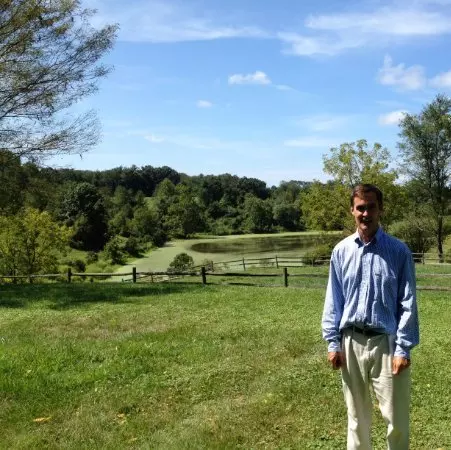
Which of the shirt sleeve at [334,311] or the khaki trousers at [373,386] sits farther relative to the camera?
the shirt sleeve at [334,311]

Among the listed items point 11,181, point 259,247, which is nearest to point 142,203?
point 259,247

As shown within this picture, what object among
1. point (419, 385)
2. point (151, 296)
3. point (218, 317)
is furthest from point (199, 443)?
point (151, 296)

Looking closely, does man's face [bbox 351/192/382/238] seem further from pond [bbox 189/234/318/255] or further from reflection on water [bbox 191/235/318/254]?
reflection on water [bbox 191/235/318/254]

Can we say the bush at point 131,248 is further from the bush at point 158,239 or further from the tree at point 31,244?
the tree at point 31,244

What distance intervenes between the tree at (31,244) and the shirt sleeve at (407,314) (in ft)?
124

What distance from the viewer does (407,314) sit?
3652mm

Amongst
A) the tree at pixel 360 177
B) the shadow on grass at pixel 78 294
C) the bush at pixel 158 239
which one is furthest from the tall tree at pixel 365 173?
the bush at pixel 158 239

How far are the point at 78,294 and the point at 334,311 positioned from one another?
15.2m

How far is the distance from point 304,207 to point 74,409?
30.6m

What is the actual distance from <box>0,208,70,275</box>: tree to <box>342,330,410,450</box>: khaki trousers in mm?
37583

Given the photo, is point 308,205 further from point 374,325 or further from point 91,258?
point 91,258

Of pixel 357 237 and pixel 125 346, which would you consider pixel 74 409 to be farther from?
pixel 357 237

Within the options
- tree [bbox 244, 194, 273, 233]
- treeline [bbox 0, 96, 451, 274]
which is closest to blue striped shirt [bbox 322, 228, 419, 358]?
treeline [bbox 0, 96, 451, 274]

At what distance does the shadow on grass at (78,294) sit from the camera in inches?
624
